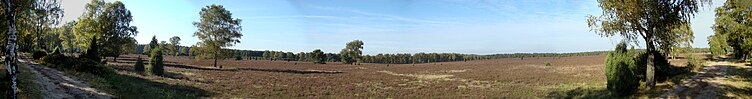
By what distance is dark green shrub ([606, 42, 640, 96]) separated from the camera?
18.7 meters

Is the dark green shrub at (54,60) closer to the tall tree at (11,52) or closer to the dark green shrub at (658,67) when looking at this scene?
the tall tree at (11,52)

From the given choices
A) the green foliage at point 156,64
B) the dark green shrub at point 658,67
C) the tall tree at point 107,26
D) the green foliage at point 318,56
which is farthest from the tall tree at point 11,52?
the green foliage at point 318,56

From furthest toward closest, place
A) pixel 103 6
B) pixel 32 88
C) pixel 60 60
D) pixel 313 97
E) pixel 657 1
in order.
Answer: pixel 103 6
pixel 60 60
pixel 313 97
pixel 657 1
pixel 32 88

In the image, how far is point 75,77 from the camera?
2073 cm

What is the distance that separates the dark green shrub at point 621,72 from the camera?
61.5 feet

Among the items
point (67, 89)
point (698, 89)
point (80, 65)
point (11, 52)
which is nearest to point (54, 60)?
point (80, 65)

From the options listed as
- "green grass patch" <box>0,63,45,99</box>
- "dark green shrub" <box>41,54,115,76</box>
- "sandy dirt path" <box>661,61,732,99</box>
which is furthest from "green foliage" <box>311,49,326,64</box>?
"sandy dirt path" <box>661,61,732,99</box>

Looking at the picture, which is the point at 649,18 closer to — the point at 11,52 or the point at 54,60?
the point at 11,52

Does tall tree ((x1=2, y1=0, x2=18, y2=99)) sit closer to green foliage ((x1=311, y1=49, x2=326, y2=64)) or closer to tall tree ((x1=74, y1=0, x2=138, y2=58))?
tall tree ((x1=74, y1=0, x2=138, y2=58))

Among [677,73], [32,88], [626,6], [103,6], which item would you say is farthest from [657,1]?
[103,6]

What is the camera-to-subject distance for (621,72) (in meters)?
18.8

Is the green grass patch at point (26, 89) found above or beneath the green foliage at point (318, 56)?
beneath

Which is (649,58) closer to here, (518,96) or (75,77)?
(518,96)

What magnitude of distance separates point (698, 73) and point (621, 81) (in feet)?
36.6
